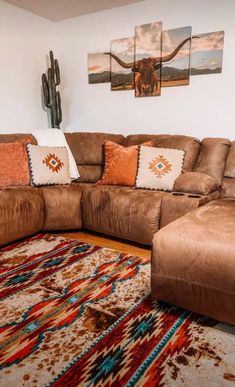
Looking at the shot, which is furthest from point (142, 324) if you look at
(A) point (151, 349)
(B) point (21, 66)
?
(B) point (21, 66)

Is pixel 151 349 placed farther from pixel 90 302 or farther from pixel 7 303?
pixel 7 303

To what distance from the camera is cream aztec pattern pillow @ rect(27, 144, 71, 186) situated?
9.29 ft

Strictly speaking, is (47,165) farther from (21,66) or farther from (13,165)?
(21,66)

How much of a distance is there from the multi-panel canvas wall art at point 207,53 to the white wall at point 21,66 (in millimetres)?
1937

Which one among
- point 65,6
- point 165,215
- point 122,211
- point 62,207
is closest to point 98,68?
point 65,6

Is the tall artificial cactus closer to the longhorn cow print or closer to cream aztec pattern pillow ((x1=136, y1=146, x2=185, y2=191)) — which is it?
the longhorn cow print

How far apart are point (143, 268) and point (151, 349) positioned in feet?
2.60

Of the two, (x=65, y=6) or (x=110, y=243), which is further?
(x=65, y=6)

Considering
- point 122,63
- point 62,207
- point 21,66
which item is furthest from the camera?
point 21,66

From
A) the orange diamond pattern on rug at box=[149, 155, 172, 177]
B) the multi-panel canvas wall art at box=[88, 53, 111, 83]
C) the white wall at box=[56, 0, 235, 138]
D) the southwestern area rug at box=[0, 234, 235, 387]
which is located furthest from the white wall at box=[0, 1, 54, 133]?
the southwestern area rug at box=[0, 234, 235, 387]

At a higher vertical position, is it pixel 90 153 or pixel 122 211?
pixel 90 153

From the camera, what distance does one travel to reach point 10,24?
346 cm

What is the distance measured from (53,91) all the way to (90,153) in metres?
1.02

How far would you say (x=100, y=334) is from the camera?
146 cm
